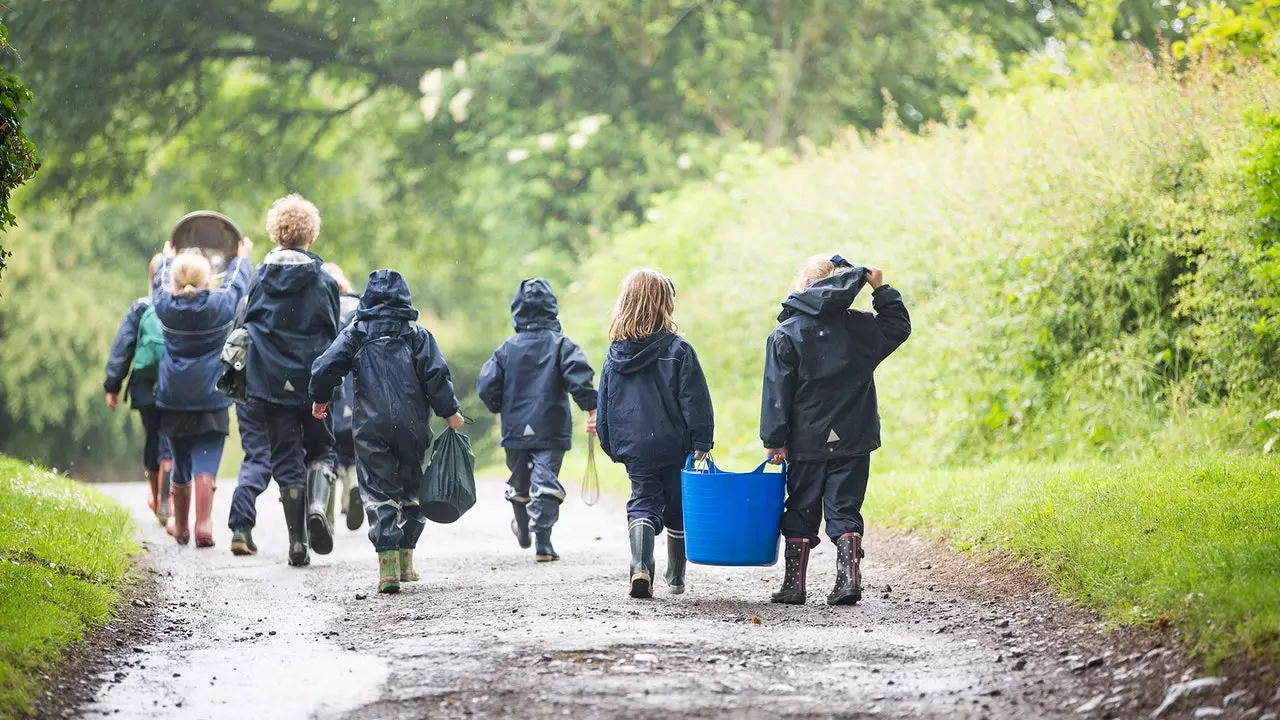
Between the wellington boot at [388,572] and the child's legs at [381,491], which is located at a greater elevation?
the child's legs at [381,491]

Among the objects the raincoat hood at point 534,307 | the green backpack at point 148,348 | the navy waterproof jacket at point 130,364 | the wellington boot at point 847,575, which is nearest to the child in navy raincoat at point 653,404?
the wellington boot at point 847,575

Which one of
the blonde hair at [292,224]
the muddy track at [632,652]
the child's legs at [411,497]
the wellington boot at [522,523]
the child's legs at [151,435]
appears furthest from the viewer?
the child's legs at [151,435]

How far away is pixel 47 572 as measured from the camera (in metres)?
7.70

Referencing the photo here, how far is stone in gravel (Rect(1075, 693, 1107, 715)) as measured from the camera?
17.3 ft

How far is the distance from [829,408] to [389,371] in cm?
257

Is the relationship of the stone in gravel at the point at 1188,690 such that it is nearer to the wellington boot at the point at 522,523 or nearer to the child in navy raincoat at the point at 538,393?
the child in navy raincoat at the point at 538,393

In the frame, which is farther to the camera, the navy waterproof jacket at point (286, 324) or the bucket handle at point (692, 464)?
the navy waterproof jacket at point (286, 324)

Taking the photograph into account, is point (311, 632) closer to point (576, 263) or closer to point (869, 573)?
point (869, 573)

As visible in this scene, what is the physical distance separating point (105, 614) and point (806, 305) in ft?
12.5

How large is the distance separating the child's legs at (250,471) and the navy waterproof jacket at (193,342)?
0.61m

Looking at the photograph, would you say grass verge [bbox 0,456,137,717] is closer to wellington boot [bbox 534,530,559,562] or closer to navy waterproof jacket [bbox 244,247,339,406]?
navy waterproof jacket [bbox 244,247,339,406]

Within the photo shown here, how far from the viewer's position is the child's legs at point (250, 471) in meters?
10.2

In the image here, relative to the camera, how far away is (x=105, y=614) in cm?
727

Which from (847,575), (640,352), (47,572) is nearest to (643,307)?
(640,352)
